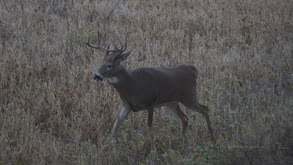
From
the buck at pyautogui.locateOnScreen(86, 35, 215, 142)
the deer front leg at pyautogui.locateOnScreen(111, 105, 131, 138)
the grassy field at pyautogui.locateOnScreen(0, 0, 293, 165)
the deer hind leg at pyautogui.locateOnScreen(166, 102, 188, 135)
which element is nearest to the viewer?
the grassy field at pyautogui.locateOnScreen(0, 0, 293, 165)

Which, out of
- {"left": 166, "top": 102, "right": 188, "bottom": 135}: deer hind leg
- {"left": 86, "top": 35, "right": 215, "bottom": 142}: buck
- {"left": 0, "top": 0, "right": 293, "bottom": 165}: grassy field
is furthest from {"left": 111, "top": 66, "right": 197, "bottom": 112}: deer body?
{"left": 0, "top": 0, "right": 293, "bottom": 165}: grassy field

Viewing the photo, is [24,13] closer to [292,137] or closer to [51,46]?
[51,46]

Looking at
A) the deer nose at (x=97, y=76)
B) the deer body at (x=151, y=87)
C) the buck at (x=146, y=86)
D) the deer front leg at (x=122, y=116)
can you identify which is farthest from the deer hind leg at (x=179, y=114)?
the deer nose at (x=97, y=76)

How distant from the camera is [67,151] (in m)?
5.77

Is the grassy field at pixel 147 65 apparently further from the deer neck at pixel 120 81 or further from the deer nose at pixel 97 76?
the deer nose at pixel 97 76

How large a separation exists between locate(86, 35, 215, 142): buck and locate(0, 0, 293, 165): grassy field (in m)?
0.32

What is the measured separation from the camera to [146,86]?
6.13 m

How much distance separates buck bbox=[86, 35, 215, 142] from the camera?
6.03m

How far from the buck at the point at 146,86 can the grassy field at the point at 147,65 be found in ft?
1.04

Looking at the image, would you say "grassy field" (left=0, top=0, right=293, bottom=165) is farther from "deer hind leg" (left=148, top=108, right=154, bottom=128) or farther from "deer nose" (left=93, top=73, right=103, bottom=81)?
"deer nose" (left=93, top=73, right=103, bottom=81)

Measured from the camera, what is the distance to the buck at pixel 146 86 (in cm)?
603

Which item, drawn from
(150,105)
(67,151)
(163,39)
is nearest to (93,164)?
(67,151)

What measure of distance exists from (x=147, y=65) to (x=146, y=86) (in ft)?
9.18

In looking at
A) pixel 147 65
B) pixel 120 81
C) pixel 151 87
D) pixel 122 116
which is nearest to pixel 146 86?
pixel 151 87
